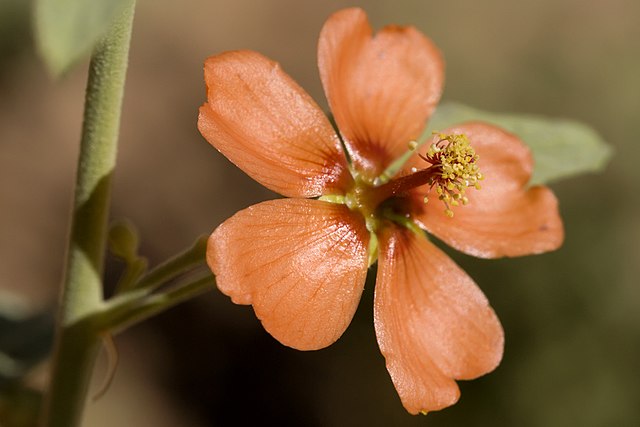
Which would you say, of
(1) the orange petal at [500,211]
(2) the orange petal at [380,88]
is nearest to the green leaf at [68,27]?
(2) the orange petal at [380,88]

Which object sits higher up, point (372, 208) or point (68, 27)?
point (68, 27)

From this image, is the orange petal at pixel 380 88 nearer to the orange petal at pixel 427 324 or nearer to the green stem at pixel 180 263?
the orange petal at pixel 427 324

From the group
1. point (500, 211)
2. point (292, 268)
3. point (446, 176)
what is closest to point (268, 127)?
point (292, 268)

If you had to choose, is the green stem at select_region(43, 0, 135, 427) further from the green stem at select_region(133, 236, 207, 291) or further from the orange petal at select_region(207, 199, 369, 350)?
the orange petal at select_region(207, 199, 369, 350)

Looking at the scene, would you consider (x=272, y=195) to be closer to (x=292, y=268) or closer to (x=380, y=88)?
(x=380, y=88)

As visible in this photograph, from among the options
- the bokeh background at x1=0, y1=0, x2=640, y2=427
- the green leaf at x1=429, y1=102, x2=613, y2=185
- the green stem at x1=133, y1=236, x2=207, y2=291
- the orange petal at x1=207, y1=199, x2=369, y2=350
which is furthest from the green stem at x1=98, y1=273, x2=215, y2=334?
the bokeh background at x1=0, y1=0, x2=640, y2=427

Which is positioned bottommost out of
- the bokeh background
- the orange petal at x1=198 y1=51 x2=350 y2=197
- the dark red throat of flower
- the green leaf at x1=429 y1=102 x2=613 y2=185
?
the bokeh background
